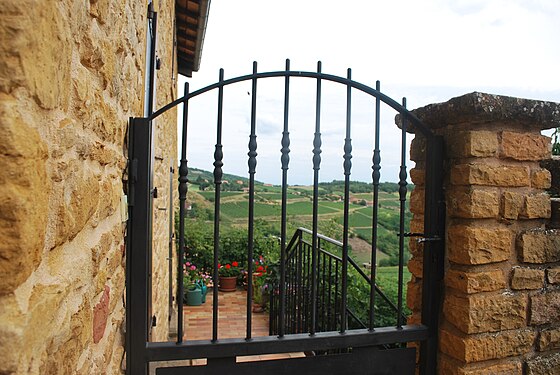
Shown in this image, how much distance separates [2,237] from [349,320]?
3917 mm

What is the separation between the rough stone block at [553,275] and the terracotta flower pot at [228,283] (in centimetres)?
588

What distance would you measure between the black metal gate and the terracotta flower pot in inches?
219

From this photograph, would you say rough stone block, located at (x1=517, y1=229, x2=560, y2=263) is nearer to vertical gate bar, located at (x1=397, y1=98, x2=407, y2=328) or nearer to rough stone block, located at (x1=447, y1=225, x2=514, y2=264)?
rough stone block, located at (x1=447, y1=225, x2=514, y2=264)

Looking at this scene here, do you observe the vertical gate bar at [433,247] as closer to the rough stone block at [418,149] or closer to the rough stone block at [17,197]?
the rough stone block at [418,149]

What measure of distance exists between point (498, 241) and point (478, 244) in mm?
122

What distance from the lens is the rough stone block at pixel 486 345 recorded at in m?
1.79

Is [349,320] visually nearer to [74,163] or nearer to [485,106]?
[485,106]

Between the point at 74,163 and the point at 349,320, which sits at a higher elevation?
the point at 74,163

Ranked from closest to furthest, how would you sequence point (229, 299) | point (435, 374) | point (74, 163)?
point (74, 163)
point (435, 374)
point (229, 299)

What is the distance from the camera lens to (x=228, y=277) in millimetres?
7336

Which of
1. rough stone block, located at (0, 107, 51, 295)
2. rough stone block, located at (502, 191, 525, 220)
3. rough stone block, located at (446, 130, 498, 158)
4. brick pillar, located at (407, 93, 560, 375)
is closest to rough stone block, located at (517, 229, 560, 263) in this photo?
brick pillar, located at (407, 93, 560, 375)

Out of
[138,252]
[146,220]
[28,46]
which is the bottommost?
[138,252]

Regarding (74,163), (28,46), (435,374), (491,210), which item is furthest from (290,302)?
(28,46)

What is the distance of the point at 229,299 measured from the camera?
6777 mm
